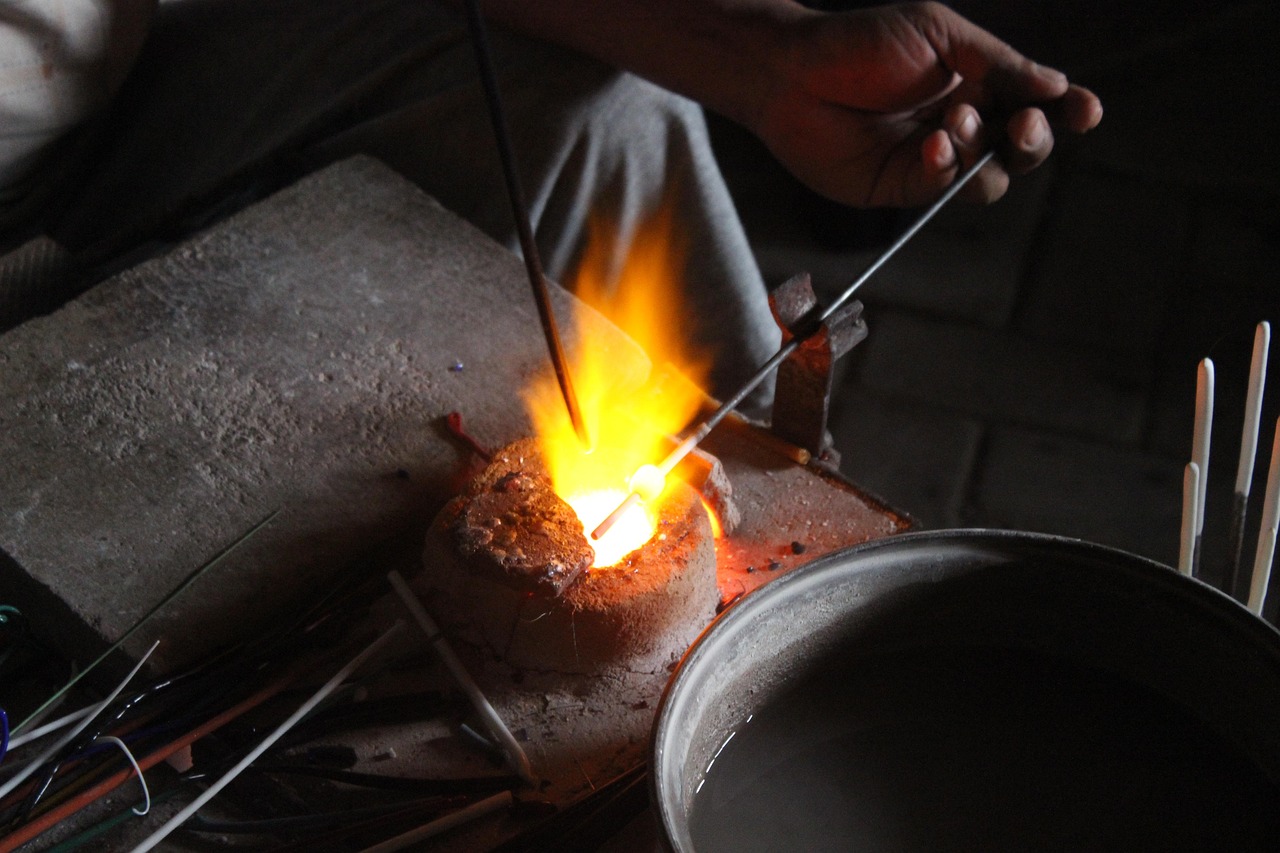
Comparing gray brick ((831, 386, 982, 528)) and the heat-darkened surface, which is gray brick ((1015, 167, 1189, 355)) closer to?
gray brick ((831, 386, 982, 528))

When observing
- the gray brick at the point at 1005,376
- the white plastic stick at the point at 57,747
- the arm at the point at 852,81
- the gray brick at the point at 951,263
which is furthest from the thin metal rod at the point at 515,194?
the gray brick at the point at 951,263

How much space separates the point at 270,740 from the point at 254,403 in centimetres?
42

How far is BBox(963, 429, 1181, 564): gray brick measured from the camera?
87.4 inches

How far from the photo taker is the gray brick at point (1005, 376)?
243 cm

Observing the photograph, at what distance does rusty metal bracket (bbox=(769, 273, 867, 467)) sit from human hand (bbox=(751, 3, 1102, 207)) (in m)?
0.42

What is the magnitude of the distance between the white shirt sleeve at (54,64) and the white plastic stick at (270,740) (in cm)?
93

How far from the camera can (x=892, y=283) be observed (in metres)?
2.70

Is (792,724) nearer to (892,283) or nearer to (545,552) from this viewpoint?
(545,552)

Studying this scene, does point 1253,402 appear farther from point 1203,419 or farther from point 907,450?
point 907,450

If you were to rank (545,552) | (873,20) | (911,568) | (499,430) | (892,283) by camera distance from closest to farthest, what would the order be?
(911,568) < (545,552) < (499,430) < (873,20) < (892,283)

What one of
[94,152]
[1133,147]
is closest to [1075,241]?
[1133,147]

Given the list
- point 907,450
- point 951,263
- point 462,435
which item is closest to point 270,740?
point 462,435

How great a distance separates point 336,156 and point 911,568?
3.78 ft

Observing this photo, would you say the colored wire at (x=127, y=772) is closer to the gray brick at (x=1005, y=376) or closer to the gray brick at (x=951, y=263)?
the gray brick at (x=1005, y=376)
